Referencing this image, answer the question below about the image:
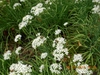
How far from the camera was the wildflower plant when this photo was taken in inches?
134

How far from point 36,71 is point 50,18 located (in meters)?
1.12

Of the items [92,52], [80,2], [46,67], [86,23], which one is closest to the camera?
[46,67]

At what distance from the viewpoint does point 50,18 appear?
433 cm

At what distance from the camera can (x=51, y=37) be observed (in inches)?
159

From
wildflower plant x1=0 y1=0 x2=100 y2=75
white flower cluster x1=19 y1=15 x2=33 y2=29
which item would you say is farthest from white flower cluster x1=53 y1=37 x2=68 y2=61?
white flower cluster x1=19 y1=15 x2=33 y2=29

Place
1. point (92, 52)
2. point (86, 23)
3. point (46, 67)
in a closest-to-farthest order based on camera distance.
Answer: point (46, 67) → point (92, 52) → point (86, 23)

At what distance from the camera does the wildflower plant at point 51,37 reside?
342cm

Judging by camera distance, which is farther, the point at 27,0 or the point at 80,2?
the point at 27,0

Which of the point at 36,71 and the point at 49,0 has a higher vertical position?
the point at 49,0

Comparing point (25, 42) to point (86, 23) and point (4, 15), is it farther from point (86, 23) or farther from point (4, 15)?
point (86, 23)

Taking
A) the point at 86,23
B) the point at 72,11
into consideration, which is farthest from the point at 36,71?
the point at 72,11

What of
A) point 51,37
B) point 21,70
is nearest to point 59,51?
point 21,70

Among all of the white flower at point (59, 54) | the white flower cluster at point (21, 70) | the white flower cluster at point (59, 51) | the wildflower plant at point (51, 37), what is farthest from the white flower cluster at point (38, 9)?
the white flower cluster at point (21, 70)

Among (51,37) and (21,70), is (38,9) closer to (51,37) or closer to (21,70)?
(51,37)
